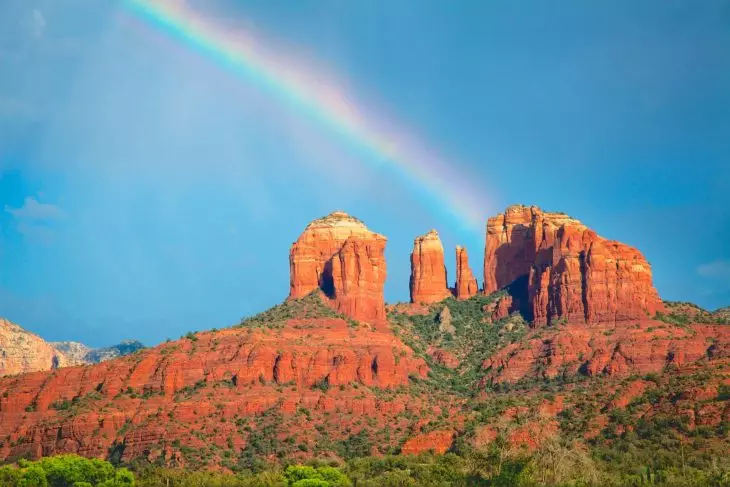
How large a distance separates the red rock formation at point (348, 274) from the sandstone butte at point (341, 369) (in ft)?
0.64

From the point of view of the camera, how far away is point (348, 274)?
190875 mm

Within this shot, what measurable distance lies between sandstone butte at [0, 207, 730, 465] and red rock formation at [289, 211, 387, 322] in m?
0.20

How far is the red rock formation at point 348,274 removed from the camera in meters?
190

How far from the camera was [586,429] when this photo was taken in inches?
5507

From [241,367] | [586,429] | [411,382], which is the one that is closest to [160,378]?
[241,367]

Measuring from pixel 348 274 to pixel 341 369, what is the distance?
2477 cm

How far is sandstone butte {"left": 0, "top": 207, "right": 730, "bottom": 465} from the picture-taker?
495ft

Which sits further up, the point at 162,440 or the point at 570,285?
the point at 570,285

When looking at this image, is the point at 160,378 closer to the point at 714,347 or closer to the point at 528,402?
the point at 528,402

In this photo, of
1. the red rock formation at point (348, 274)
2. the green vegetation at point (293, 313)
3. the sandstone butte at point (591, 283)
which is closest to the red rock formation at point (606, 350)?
the sandstone butte at point (591, 283)

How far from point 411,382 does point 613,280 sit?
1240 inches

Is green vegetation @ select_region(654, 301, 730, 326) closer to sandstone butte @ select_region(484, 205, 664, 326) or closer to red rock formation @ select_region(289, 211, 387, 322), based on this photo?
sandstone butte @ select_region(484, 205, 664, 326)

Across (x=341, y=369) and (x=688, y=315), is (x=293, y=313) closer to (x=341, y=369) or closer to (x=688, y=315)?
(x=341, y=369)

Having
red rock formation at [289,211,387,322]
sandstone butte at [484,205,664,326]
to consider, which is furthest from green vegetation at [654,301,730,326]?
red rock formation at [289,211,387,322]
